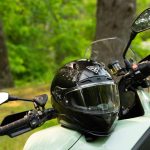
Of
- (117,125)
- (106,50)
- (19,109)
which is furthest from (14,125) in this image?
(19,109)

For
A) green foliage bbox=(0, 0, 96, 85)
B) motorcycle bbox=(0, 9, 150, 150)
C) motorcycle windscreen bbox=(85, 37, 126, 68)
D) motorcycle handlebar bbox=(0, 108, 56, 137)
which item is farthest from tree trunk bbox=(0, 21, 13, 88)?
motorcycle handlebar bbox=(0, 108, 56, 137)

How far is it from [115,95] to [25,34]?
11099 millimetres

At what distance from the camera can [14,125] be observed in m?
2.38

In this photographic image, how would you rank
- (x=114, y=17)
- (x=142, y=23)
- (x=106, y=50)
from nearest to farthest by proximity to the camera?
(x=142, y=23)
(x=106, y=50)
(x=114, y=17)

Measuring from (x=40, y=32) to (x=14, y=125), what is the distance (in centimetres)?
1232

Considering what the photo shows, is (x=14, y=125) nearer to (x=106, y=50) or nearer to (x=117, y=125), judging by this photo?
(x=117, y=125)

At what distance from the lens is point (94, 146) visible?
2.44 m

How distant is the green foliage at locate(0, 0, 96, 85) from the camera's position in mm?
12633

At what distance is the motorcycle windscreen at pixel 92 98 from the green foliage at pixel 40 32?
9.58 m

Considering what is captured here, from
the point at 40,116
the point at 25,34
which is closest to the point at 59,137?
the point at 40,116

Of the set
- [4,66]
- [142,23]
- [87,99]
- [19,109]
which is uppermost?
[142,23]

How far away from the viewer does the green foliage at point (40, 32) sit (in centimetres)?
1263

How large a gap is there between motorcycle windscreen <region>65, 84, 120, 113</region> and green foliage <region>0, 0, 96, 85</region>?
9.58 metres

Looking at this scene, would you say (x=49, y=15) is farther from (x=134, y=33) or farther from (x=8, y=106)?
(x=134, y=33)
